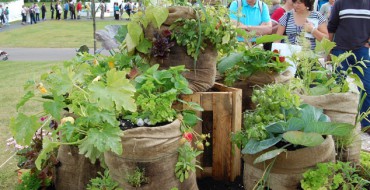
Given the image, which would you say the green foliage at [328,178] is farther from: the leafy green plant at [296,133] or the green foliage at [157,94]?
the green foliage at [157,94]

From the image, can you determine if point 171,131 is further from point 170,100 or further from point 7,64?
point 7,64

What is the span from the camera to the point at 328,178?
1.83 m

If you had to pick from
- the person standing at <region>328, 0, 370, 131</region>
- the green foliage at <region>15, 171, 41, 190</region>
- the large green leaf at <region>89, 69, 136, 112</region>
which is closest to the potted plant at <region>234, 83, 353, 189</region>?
the large green leaf at <region>89, 69, 136, 112</region>

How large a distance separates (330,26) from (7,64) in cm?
814

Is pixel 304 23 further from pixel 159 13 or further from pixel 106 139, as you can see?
pixel 106 139

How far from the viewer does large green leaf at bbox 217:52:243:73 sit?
8.36 ft

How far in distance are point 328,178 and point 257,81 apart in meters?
0.87

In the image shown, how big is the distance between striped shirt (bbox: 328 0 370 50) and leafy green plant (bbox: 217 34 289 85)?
5.68ft

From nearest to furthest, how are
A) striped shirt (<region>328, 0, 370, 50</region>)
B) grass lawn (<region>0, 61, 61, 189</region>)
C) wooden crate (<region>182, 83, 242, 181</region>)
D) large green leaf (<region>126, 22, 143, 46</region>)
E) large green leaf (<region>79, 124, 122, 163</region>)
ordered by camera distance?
large green leaf (<region>79, 124, 122, 163</region>)
large green leaf (<region>126, 22, 143, 46</region>)
wooden crate (<region>182, 83, 242, 181</region>)
grass lawn (<region>0, 61, 61, 189</region>)
striped shirt (<region>328, 0, 370, 50</region>)

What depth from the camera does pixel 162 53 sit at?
88.3 inches

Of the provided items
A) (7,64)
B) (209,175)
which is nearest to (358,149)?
(209,175)

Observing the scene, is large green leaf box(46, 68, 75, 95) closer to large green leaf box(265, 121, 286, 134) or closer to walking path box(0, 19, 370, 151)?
large green leaf box(265, 121, 286, 134)

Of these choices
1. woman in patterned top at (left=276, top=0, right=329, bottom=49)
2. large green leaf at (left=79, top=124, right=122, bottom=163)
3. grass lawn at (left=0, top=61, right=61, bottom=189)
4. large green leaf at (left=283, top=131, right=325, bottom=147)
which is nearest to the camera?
large green leaf at (left=79, top=124, right=122, bottom=163)

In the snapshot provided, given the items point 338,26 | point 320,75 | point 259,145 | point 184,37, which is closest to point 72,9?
point 338,26
